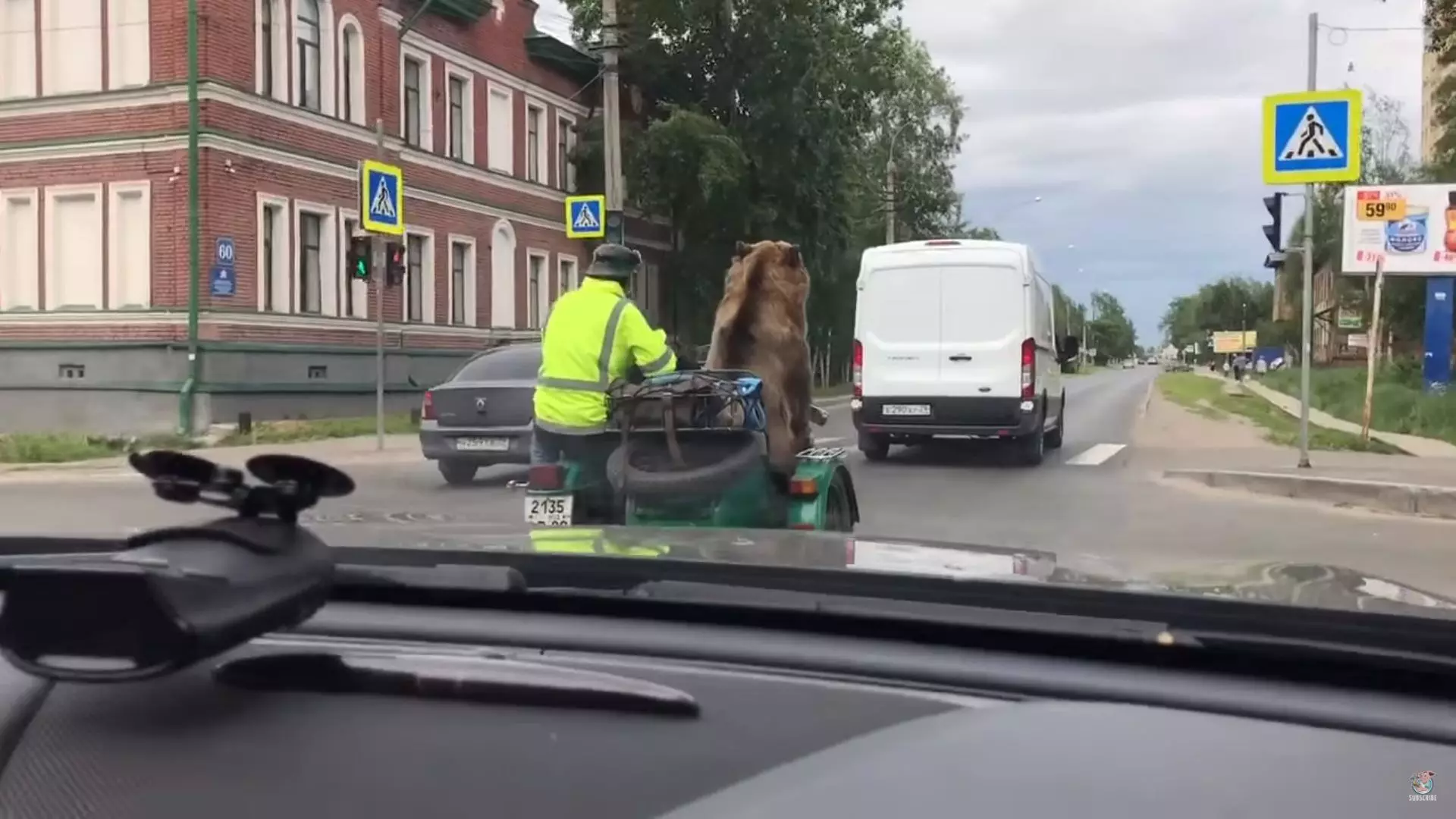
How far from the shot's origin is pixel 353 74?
28.3 meters

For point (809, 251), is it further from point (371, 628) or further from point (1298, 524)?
point (371, 628)

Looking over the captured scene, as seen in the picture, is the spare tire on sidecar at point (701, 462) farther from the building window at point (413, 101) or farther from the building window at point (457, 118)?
the building window at point (457, 118)

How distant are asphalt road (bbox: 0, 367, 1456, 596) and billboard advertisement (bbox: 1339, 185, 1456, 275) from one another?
1945 centimetres

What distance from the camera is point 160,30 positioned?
24.1 m

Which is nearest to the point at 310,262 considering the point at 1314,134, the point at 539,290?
the point at 539,290

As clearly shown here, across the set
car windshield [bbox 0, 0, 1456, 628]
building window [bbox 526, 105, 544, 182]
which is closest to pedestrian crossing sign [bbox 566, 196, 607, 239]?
car windshield [bbox 0, 0, 1456, 628]

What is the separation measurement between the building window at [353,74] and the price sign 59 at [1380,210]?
22.7 metres

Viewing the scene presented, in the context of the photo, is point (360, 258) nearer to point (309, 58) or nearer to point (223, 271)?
point (223, 271)

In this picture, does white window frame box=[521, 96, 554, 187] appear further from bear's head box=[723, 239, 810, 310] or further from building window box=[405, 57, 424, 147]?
bear's head box=[723, 239, 810, 310]

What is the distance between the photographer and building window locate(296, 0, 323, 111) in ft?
87.5

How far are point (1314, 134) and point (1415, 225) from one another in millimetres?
23806

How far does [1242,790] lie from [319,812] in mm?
1040

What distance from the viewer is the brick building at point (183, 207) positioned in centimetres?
2391

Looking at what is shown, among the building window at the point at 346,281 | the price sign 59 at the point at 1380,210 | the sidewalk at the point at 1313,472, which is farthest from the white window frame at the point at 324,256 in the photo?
the price sign 59 at the point at 1380,210
